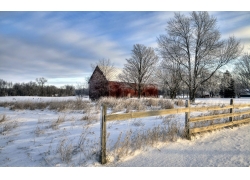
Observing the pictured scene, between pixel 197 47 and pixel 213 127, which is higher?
pixel 197 47

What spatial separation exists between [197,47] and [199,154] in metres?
21.7

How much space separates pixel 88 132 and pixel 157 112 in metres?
2.80

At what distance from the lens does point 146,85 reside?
38.1 metres

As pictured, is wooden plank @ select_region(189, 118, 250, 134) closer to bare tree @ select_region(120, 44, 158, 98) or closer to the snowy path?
the snowy path

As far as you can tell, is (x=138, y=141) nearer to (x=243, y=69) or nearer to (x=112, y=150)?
(x=112, y=150)

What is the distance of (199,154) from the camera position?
5.31 m

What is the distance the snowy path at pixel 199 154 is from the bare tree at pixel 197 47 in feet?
61.0

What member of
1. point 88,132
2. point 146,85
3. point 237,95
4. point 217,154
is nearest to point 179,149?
point 217,154

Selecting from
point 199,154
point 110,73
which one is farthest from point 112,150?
point 110,73

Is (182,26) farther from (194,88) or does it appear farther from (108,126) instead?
(108,126)

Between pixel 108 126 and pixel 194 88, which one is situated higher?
pixel 194 88

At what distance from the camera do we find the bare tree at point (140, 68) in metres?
37.6

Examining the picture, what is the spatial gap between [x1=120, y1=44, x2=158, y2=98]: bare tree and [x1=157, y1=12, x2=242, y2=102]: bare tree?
39.9ft

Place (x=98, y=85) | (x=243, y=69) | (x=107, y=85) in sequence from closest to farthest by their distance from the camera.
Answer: (x=243, y=69) < (x=107, y=85) < (x=98, y=85)
